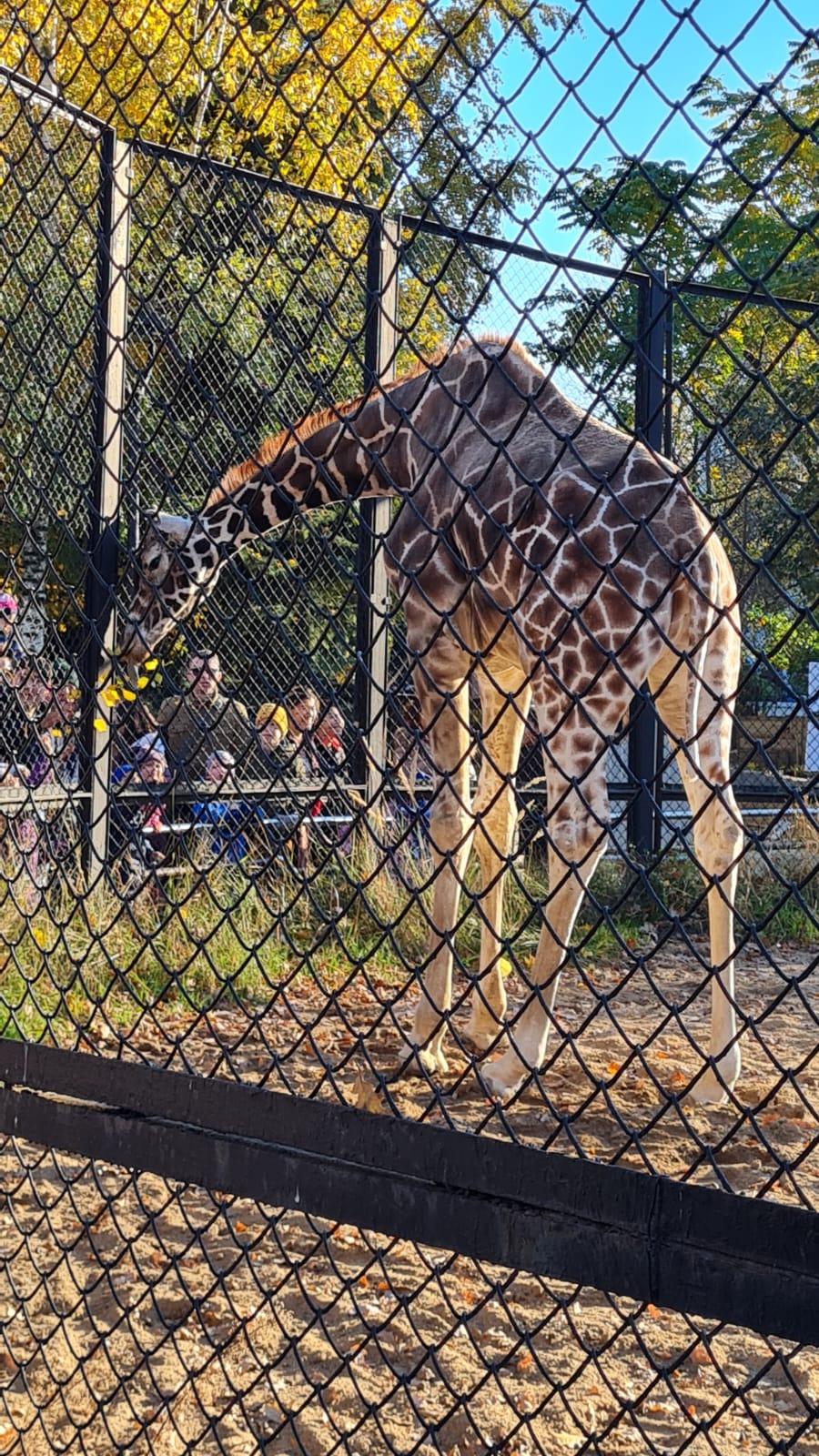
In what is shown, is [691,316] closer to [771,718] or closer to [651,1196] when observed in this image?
[651,1196]

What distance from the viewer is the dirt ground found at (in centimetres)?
221

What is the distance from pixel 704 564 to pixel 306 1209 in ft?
9.11

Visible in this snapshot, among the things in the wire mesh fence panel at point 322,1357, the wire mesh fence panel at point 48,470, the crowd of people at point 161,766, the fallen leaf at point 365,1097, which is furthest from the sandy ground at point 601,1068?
the wire mesh fence panel at point 48,470

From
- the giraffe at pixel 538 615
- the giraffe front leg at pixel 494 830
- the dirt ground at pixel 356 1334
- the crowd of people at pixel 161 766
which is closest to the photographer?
the dirt ground at pixel 356 1334

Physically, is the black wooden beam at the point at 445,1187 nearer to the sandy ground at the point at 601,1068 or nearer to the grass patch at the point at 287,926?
the sandy ground at the point at 601,1068

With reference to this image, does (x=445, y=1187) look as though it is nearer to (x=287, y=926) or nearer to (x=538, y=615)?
(x=538, y=615)

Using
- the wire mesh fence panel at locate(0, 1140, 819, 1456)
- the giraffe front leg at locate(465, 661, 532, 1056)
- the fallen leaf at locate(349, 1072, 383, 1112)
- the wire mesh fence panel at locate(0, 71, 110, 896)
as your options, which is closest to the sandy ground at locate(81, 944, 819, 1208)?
the fallen leaf at locate(349, 1072, 383, 1112)

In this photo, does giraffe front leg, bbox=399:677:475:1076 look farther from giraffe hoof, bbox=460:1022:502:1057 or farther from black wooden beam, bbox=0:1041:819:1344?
black wooden beam, bbox=0:1041:819:1344

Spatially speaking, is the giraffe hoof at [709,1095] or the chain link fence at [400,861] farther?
the giraffe hoof at [709,1095]

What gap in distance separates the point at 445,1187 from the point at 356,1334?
136 cm

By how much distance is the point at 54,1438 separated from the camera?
2562 millimetres

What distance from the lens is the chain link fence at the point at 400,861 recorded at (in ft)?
5.83

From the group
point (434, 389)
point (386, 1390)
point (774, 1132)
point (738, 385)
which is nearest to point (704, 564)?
point (434, 389)

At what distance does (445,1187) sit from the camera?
181 cm
